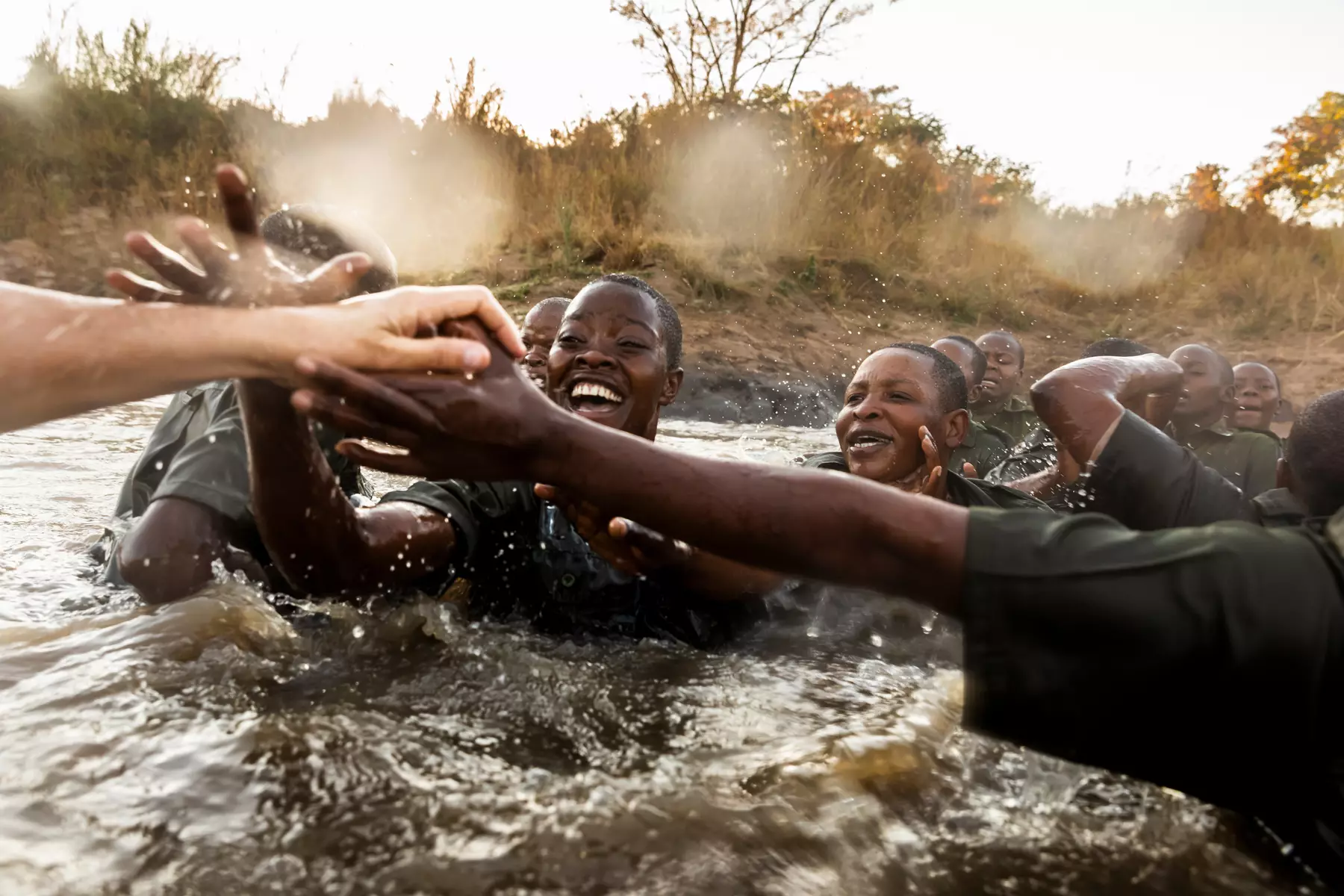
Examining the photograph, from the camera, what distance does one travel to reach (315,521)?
2629mm

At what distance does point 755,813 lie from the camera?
2.13 m

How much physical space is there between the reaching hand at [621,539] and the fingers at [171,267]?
0.80m

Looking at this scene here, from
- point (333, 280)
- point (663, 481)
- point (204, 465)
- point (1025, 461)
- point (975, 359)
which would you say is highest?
point (333, 280)

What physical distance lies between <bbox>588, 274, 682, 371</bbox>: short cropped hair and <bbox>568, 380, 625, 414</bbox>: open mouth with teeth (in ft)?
1.06

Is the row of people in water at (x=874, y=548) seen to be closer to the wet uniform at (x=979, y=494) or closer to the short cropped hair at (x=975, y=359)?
the wet uniform at (x=979, y=494)

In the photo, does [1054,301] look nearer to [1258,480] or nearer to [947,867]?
[1258,480]

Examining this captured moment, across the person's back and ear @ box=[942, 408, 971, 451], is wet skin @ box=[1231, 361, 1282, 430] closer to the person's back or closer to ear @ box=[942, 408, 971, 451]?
ear @ box=[942, 408, 971, 451]

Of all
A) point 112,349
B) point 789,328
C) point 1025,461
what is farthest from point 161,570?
point 789,328

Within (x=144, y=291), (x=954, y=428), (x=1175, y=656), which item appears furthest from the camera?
(x=954, y=428)

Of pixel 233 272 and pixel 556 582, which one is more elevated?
pixel 233 272

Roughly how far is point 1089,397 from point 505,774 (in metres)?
2.40

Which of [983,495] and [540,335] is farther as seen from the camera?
[540,335]

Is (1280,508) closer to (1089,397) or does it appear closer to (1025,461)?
(1089,397)

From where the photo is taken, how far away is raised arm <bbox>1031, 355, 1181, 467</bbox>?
350cm
